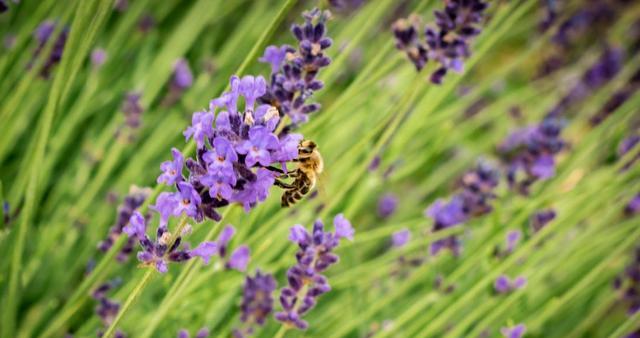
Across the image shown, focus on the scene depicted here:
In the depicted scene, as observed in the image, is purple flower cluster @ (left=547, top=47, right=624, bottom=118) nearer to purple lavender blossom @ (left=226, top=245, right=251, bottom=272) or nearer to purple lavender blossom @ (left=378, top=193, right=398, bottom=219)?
purple lavender blossom @ (left=378, top=193, right=398, bottom=219)

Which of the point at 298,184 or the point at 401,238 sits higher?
the point at 401,238

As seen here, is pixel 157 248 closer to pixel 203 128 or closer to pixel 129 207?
pixel 203 128

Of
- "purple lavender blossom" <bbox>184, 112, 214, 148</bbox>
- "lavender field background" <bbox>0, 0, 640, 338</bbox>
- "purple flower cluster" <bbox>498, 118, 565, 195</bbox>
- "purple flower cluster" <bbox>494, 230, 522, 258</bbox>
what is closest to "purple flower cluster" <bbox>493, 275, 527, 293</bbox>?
"lavender field background" <bbox>0, 0, 640, 338</bbox>

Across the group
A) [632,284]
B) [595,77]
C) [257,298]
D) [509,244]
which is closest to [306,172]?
[257,298]

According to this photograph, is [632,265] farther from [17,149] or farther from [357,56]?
[17,149]

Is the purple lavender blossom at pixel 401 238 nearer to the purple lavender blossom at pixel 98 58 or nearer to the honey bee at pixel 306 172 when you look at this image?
the honey bee at pixel 306 172

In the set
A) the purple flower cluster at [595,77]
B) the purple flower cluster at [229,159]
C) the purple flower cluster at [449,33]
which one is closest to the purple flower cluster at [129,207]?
the purple flower cluster at [229,159]

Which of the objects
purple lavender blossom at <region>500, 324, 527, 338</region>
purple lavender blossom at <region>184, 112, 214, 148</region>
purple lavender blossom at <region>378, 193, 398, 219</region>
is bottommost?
purple lavender blossom at <region>500, 324, 527, 338</region>

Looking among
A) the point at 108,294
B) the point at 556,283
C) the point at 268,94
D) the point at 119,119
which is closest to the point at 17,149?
the point at 119,119
